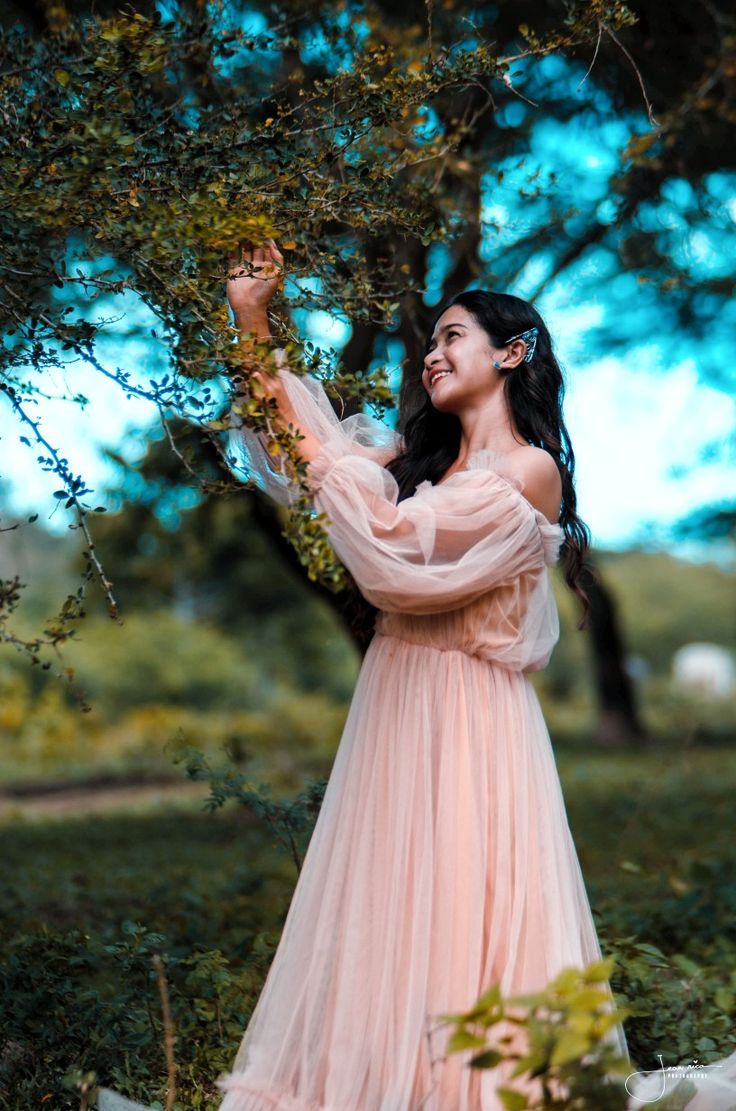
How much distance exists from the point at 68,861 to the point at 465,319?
5194 millimetres

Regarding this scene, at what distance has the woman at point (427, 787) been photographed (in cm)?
272

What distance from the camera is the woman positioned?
2725 mm

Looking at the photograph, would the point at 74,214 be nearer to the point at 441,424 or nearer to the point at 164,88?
the point at 441,424

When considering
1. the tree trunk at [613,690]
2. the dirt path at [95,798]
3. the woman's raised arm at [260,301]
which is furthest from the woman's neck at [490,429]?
the tree trunk at [613,690]

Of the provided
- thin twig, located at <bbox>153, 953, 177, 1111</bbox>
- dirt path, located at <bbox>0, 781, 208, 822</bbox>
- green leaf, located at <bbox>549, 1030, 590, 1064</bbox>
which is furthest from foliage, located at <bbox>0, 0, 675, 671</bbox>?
dirt path, located at <bbox>0, 781, 208, 822</bbox>

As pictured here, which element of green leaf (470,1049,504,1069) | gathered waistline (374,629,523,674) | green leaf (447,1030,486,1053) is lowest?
green leaf (470,1049,504,1069)

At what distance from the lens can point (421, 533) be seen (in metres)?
2.72

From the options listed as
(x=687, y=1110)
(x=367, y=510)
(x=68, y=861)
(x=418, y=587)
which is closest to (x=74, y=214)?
(x=367, y=510)

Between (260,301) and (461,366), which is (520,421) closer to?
(461,366)

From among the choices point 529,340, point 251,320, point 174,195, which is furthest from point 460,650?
point 174,195

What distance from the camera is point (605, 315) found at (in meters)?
7.64

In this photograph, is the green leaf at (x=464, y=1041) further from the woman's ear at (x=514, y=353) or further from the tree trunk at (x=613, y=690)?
the tree trunk at (x=613, y=690)

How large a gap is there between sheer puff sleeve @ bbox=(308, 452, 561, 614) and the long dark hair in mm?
329

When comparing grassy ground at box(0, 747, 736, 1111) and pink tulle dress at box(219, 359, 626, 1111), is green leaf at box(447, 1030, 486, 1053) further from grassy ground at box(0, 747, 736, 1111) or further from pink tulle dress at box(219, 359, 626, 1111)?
grassy ground at box(0, 747, 736, 1111)
